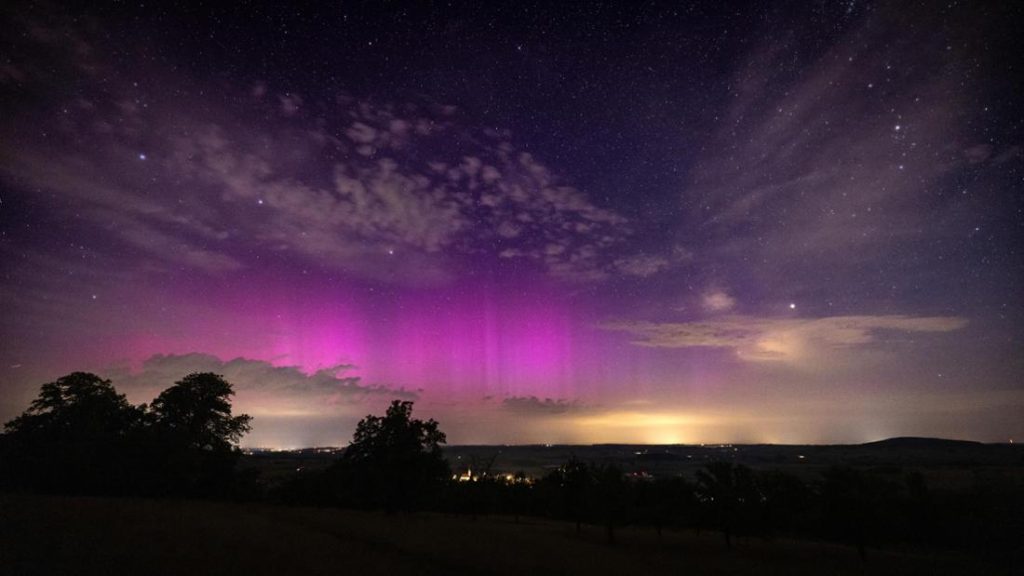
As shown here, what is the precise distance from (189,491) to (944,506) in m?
81.1

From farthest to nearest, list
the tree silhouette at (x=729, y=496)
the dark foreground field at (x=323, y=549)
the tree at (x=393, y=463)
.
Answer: the tree at (x=393, y=463), the tree silhouette at (x=729, y=496), the dark foreground field at (x=323, y=549)

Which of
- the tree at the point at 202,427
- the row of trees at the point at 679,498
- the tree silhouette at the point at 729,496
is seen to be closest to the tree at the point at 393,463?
the row of trees at the point at 679,498

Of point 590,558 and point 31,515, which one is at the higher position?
point 31,515

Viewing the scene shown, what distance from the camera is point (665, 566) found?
2592 cm

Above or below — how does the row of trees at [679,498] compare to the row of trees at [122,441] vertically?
below

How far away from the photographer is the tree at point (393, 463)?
42531mm

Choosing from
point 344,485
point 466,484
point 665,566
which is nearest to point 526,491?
point 466,484

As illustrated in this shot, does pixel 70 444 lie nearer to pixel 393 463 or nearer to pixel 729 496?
pixel 393 463

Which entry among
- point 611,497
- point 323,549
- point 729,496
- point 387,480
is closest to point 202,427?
Result: point 387,480

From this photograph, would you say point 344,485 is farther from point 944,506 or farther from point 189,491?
point 944,506

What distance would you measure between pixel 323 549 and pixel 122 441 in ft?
108

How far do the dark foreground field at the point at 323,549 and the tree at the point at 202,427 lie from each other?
243 inches

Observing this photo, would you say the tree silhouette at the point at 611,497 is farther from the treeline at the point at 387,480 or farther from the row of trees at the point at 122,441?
the row of trees at the point at 122,441

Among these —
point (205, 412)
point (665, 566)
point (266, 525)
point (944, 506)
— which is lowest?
point (944, 506)
